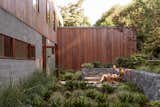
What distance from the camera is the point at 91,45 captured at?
828 inches

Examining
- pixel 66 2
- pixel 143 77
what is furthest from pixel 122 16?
pixel 66 2

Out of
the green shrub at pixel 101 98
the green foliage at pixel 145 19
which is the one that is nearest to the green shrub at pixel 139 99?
the green shrub at pixel 101 98

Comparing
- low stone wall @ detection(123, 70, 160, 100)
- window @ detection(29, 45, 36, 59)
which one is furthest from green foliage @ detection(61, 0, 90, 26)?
low stone wall @ detection(123, 70, 160, 100)

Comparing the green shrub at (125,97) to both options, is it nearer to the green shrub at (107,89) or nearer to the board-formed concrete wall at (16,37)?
the green shrub at (107,89)

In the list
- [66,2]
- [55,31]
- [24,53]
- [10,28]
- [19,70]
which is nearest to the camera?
[10,28]

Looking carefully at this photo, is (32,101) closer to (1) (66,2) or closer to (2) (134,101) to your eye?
(2) (134,101)

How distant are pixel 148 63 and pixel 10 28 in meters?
8.12

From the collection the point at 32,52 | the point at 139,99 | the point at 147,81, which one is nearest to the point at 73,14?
the point at 32,52

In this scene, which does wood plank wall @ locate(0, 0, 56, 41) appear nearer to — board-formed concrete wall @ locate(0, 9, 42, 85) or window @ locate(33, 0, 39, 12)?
board-formed concrete wall @ locate(0, 9, 42, 85)

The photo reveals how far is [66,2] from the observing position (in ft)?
127

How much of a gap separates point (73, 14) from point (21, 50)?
93.0 ft

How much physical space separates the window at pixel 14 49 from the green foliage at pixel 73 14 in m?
25.4

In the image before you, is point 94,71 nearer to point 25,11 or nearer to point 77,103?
point 25,11

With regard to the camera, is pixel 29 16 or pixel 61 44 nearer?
pixel 29 16
